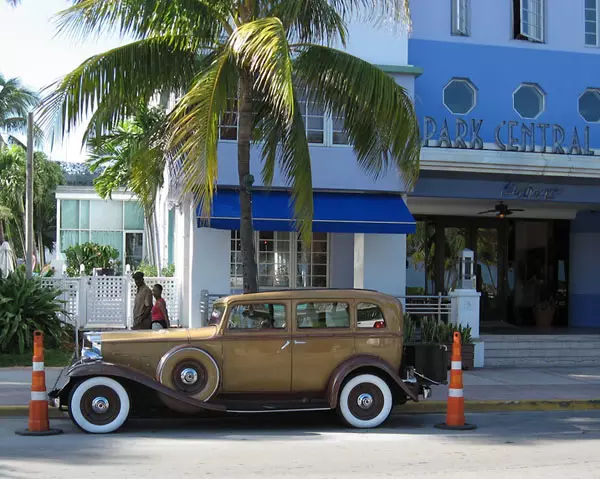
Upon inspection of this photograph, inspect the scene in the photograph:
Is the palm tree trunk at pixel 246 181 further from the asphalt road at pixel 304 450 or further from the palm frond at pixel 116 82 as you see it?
the asphalt road at pixel 304 450

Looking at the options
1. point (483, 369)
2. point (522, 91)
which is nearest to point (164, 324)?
point (483, 369)

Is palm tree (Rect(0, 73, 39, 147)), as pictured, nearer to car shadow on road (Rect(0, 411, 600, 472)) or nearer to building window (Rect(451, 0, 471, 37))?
building window (Rect(451, 0, 471, 37))

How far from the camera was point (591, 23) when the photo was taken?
18500 mm

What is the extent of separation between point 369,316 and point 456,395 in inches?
54.7

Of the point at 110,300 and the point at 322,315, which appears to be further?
the point at 110,300

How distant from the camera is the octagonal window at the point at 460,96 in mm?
17531

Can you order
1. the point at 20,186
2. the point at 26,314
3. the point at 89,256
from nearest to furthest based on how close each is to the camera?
the point at 26,314, the point at 89,256, the point at 20,186

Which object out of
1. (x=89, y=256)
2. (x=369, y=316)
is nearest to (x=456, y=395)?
(x=369, y=316)

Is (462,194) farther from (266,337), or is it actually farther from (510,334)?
(266,337)

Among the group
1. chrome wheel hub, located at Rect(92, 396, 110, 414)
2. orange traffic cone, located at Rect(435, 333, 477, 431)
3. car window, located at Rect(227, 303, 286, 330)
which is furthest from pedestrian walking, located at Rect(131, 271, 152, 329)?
orange traffic cone, located at Rect(435, 333, 477, 431)

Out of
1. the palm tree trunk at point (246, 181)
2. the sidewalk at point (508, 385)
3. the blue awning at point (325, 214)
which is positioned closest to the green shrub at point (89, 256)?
the blue awning at point (325, 214)

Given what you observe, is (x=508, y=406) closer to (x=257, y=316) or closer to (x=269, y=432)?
(x=269, y=432)

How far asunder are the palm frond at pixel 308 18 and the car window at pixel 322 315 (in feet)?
14.0

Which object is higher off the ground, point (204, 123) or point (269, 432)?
point (204, 123)
